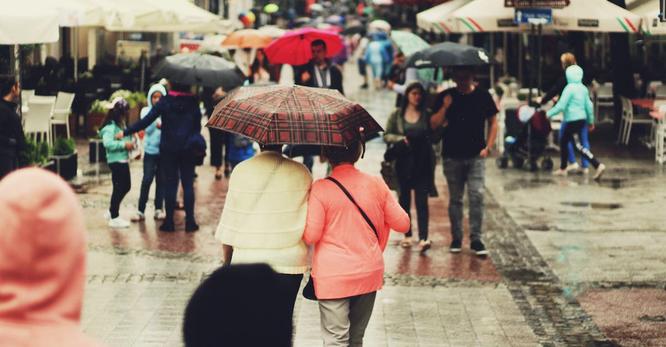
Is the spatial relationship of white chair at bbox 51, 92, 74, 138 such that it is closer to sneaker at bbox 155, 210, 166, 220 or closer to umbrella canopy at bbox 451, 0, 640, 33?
umbrella canopy at bbox 451, 0, 640, 33

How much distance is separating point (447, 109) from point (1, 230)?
9.23m

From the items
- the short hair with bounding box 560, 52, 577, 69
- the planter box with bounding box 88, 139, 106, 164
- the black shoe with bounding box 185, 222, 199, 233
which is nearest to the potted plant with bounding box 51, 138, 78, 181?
the planter box with bounding box 88, 139, 106, 164

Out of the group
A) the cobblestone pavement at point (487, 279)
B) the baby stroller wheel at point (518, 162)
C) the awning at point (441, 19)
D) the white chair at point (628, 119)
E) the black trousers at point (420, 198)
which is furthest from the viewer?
the white chair at point (628, 119)

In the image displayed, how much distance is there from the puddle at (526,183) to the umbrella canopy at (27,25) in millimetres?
6739

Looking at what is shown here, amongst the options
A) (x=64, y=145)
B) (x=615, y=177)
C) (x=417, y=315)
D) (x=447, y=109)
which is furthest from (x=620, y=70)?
(x=417, y=315)

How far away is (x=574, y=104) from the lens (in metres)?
17.5

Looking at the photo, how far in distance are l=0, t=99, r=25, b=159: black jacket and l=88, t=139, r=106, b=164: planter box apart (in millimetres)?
6938

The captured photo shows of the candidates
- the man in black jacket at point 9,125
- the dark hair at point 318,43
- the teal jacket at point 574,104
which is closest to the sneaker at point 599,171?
the teal jacket at point 574,104

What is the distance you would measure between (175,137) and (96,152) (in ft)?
19.9

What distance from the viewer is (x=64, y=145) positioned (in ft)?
55.0

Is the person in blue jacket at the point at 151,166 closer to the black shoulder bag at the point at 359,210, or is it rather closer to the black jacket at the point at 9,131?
the black jacket at the point at 9,131

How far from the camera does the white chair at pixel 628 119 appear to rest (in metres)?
21.8

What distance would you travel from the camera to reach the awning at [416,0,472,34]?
777 inches

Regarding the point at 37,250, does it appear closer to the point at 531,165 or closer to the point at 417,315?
the point at 417,315
